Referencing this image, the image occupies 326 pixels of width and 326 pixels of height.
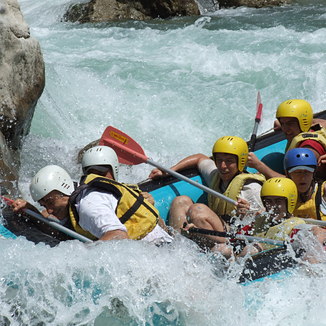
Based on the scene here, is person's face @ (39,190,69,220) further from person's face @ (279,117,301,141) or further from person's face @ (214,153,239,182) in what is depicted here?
person's face @ (279,117,301,141)

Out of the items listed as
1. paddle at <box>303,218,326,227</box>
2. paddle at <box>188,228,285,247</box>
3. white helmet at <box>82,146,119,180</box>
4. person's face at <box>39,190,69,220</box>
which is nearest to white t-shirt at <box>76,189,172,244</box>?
person's face at <box>39,190,69,220</box>

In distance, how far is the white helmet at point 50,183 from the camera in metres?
3.89

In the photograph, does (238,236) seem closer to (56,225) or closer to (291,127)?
(56,225)

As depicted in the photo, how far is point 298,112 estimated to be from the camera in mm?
5180

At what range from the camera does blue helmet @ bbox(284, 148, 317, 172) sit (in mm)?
4426

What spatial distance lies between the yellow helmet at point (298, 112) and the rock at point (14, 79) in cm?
226

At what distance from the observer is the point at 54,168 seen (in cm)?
400

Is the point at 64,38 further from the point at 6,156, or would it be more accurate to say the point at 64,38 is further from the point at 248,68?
the point at 6,156

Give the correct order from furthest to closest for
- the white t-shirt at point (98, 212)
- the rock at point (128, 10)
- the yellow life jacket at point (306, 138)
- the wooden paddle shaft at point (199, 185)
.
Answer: the rock at point (128, 10) < the yellow life jacket at point (306, 138) < the wooden paddle shaft at point (199, 185) < the white t-shirt at point (98, 212)

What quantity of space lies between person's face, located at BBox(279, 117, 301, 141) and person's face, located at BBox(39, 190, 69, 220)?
2.02m

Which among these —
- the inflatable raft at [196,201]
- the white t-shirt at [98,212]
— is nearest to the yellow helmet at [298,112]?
the inflatable raft at [196,201]

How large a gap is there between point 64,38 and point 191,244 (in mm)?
7637

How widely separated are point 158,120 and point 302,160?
3.70 metres

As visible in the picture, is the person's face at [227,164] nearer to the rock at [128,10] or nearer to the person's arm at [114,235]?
the person's arm at [114,235]
